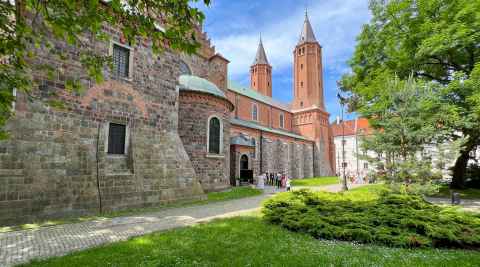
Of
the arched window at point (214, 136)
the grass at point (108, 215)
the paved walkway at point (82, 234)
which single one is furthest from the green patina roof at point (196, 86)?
the paved walkway at point (82, 234)

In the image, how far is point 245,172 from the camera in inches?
909

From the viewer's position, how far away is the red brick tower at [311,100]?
144 ft

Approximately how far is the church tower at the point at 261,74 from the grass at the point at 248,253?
49006mm

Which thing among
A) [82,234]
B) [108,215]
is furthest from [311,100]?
[82,234]

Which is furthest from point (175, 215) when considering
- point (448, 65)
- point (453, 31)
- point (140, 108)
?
point (448, 65)

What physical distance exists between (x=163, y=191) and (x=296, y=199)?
627 cm

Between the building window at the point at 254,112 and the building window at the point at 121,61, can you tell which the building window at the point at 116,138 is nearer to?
the building window at the point at 121,61

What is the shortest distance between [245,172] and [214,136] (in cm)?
729

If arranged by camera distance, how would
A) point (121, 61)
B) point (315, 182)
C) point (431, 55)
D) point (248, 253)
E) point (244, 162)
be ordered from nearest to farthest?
point (248, 253), point (121, 61), point (431, 55), point (244, 162), point (315, 182)

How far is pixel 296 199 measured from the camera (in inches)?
332

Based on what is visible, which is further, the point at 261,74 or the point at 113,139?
the point at 261,74

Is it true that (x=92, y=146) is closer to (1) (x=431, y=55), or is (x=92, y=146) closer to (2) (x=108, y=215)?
(2) (x=108, y=215)

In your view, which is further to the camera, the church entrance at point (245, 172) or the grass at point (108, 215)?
the church entrance at point (245, 172)

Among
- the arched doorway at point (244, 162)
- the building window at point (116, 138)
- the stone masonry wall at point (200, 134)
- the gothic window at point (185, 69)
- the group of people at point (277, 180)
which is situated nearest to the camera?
the building window at point (116, 138)
